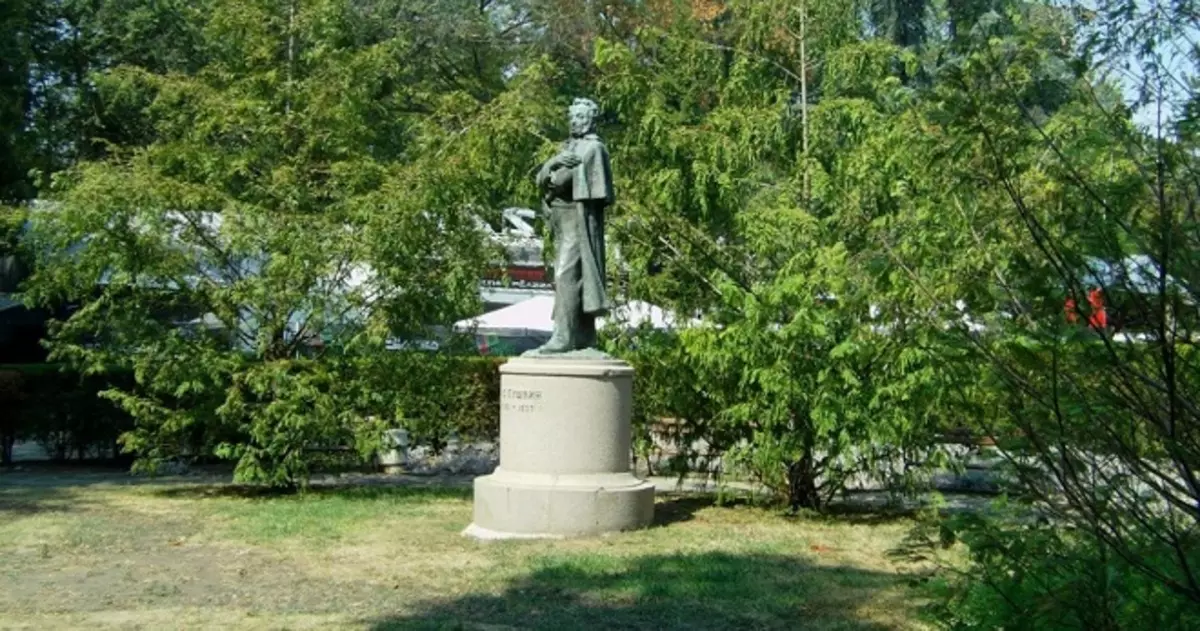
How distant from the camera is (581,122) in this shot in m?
11.5

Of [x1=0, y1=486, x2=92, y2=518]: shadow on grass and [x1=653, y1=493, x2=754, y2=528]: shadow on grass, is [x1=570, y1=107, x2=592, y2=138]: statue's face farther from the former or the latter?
[x1=0, y1=486, x2=92, y2=518]: shadow on grass

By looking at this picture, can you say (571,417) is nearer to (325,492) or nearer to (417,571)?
(417,571)

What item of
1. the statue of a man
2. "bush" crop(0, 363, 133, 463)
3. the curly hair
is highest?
the curly hair

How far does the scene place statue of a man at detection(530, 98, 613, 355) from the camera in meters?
11.3

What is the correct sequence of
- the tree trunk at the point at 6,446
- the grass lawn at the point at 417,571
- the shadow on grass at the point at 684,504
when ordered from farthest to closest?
the tree trunk at the point at 6,446 < the shadow on grass at the point at 684,504 < the grass lawn at the point at 417,571

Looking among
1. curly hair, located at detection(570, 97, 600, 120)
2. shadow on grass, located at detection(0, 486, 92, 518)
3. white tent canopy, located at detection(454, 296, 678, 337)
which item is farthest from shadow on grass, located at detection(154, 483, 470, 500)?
curly hair, located at detection(570, 97, 600, 120)

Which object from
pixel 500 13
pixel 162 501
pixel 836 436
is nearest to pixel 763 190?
pixel 836 436

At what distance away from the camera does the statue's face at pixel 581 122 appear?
1155cm

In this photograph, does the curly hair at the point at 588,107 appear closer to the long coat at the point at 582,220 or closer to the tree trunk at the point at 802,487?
the long coat at the point at 582,220

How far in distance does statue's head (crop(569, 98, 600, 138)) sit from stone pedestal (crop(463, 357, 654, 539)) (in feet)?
6.43

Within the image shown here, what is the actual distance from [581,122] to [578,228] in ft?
2.92

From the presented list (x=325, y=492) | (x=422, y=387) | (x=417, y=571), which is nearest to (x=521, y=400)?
(x=417, y=571)

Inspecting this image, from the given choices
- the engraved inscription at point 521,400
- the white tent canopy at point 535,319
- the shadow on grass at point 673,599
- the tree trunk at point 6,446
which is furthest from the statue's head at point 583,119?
the tree trunk at point 6,446

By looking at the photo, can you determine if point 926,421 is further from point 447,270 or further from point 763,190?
point 447,270
